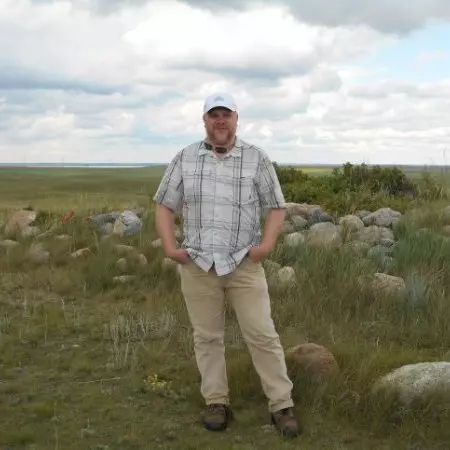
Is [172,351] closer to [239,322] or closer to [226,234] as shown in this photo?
[239,322]

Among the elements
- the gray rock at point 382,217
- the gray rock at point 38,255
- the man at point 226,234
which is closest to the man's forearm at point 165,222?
the man at point 226,234

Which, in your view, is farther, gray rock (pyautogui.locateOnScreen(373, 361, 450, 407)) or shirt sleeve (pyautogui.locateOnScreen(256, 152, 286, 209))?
gray rock (pyautogui.locateOnScreen(373, 361, 450, 407))

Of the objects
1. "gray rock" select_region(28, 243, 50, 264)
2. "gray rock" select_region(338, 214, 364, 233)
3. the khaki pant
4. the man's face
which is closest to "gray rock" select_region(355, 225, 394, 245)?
"gray rock" select_region(338, 214, 364, 233)

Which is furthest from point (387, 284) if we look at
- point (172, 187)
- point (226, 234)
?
point (172, 187)

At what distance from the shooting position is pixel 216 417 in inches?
178

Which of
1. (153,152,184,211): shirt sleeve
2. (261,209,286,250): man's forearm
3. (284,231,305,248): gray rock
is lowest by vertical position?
(284,231,305,248): gray rock

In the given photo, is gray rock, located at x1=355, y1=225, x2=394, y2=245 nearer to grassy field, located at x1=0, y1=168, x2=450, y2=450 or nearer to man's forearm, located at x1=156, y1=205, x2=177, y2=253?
grassy field, located at x1=0, y1=168, x2=450, y2=450

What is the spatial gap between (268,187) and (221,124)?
49 cm

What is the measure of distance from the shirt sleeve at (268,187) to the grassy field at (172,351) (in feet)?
4.32

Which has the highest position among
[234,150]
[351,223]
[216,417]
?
[234,150]

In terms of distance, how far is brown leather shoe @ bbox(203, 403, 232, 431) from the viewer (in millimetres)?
4492

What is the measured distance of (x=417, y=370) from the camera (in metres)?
4.77

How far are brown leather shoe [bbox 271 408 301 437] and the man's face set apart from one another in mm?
1727

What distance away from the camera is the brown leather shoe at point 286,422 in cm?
438
